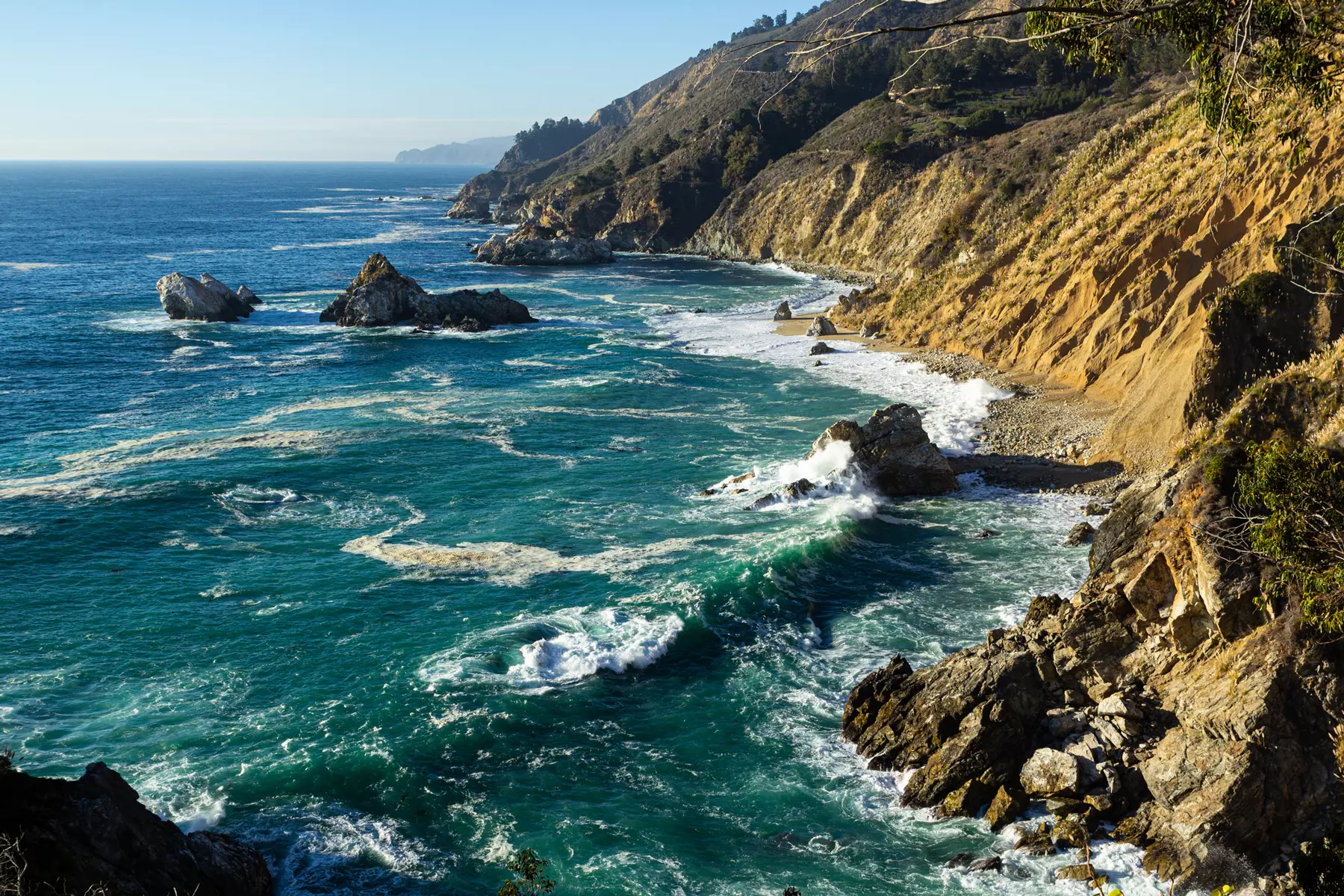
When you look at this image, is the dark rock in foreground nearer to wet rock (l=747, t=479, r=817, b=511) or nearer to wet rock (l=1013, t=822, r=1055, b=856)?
wet rock (l=747, t=479, r=817, b=511)

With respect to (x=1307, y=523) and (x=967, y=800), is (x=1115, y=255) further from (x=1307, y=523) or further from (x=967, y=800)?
(x=967, y=800)

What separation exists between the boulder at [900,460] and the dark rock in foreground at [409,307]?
45.2m

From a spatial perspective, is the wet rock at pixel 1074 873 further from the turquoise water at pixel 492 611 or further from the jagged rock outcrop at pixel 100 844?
the jagged rock outcrop at pixel 100 844

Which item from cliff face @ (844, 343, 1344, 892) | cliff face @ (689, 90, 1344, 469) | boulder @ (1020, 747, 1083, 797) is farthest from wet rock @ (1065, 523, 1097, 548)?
boulder @ (1020, 747, 1083, 797)

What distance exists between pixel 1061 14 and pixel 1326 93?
3.90 metres

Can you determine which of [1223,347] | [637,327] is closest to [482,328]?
[637,327]

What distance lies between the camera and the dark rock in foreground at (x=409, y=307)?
78188 mm

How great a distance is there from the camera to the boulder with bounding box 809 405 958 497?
38312 mm

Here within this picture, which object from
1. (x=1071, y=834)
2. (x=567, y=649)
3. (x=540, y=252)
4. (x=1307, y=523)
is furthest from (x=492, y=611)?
(x=540, y=252)

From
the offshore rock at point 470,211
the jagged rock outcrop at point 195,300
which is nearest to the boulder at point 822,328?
the jagged rock outcrop at point 195,300

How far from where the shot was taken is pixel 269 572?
32.2 meters

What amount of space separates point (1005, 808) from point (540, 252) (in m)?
107

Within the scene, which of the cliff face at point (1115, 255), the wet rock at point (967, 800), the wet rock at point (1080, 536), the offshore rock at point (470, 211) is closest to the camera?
the wet rock at point (967, 800)

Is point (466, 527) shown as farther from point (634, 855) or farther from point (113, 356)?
point (113, 356)
